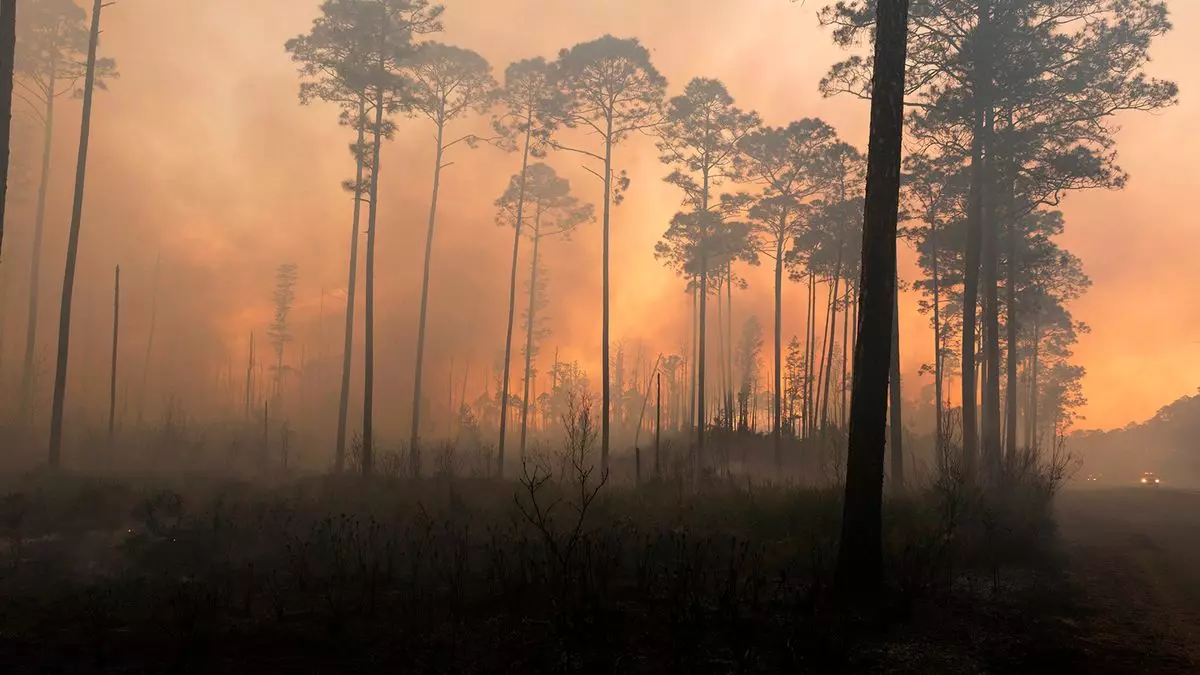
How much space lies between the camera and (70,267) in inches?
854

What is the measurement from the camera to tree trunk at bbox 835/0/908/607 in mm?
7344

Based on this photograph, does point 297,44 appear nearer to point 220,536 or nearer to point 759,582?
point 220,536

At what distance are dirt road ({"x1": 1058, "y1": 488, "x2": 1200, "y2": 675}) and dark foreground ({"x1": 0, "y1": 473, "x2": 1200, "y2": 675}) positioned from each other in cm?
4

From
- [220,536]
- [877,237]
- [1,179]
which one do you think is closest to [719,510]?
[877,237]

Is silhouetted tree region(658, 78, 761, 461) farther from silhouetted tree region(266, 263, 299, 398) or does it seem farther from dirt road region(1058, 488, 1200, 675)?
silhouetted tree region(266, 263, 299, 398)

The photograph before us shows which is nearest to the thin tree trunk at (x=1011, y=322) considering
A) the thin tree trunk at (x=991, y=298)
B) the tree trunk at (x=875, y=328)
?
the thin tree trunk at (x=991, y=298)

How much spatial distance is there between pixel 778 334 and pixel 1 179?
1017 inches

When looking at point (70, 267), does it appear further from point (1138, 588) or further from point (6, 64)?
point (1138, 588)

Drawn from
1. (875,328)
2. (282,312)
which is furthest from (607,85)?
(282,312)

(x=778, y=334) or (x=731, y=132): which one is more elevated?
(x=731, y=132)

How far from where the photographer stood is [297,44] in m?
23.2

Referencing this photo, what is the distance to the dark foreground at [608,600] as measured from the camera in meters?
5.83

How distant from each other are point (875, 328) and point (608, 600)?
4.35 meters

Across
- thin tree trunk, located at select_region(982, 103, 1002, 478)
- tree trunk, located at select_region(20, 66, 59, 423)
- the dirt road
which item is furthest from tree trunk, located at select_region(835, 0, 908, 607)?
tree trunk, located at select_region(20, 66, 59, 423)
